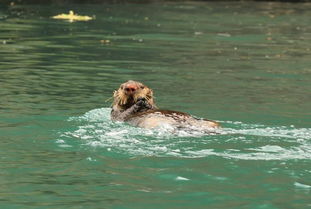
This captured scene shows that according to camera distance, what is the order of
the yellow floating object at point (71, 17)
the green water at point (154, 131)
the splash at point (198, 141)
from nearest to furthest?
1. the green water at point (154, 131)
2. the splash at point (198, 141)
3. the yellow floating object at point (71, 17)

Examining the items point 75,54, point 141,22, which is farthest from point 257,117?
point 141,22

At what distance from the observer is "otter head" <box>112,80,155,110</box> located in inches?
430

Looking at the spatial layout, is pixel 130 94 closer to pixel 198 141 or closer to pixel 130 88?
pixel 130 88

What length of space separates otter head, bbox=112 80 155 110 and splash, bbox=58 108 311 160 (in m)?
0.76

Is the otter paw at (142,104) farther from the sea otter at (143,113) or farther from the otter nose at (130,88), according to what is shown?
the otter nose at (130,88)

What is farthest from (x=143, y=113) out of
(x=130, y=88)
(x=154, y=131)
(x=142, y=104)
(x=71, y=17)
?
(x=71, y=17)

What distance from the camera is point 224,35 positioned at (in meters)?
24.9

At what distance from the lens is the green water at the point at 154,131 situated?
24.3ft

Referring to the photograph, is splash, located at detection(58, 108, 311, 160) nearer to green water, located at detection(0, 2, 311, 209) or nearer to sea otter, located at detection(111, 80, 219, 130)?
green water, located at detection(0, 2, 311, 209)

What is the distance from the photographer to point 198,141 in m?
9.05

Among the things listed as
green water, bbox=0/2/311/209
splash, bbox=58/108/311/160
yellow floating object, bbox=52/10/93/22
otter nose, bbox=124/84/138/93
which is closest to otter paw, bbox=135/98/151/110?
otter nose, bbox=124/84/138/93

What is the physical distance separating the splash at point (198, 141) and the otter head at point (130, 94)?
76cm

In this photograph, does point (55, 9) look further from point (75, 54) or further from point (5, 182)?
point (5, 182)

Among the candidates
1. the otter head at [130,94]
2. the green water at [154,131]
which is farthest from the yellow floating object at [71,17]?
the otter head at [130,94]
